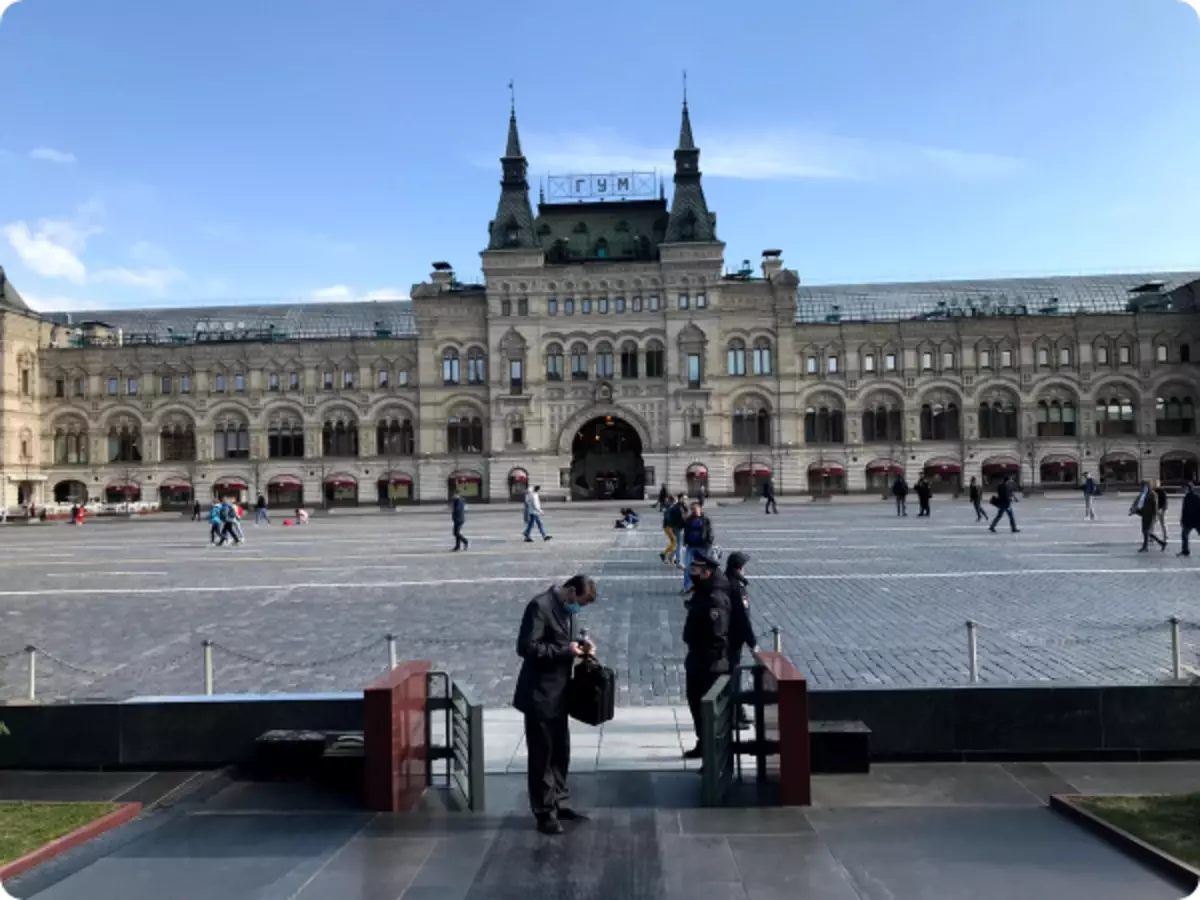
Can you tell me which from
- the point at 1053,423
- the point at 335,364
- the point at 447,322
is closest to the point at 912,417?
the point at 1053,423

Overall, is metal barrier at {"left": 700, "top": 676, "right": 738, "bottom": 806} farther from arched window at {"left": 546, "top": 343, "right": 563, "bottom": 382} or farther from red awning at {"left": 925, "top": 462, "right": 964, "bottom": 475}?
red awning at {"left": 925, "top": 462, "right": 964, "bottom": 475}

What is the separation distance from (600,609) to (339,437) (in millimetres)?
57550

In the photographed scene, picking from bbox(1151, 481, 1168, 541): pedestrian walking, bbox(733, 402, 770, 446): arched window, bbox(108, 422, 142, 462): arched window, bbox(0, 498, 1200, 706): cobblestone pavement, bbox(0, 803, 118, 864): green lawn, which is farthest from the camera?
bbox(108, 422, 142, 462): arched window

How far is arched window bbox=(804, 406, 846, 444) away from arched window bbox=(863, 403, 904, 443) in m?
2.06

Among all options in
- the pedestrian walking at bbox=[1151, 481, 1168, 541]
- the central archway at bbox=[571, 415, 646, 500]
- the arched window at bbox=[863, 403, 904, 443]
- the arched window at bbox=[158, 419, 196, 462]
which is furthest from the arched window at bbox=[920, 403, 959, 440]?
the arched window at bbox=[158, 419, 196, 462]

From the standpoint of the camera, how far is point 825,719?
8062mm

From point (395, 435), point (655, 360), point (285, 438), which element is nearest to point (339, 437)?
point (285, 438)

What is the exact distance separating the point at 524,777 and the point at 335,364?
214 ft

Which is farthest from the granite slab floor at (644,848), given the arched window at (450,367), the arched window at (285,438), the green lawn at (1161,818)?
the arched window at (285,438)

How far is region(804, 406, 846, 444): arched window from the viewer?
66750mm

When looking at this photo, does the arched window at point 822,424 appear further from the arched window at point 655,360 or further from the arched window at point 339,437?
the arched window at point 339,437

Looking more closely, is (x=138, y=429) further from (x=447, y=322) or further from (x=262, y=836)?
(x=262, y=836)

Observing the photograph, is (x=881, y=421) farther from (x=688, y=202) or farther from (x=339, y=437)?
(x=339, y=437)

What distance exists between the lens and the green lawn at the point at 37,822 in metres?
6.25
